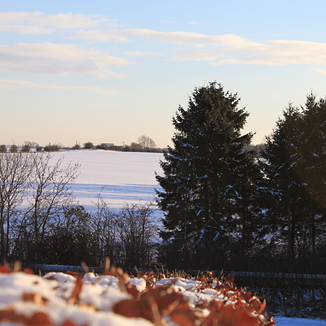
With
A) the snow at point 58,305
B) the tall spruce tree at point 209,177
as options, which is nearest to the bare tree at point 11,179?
the tall spruce tree at point 209,177

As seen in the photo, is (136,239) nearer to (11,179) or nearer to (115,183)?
(11,179)

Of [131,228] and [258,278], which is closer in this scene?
[258,278]

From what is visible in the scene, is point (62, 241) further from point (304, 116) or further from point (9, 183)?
point (304, 116)

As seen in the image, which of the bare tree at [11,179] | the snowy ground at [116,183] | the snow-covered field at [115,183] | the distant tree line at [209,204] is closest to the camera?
the distant tree line at [209,204]

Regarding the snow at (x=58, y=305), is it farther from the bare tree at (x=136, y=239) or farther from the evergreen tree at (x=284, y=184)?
→ the evergreen tree at (x=284, y=184)

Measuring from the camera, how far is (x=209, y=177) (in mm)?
23984

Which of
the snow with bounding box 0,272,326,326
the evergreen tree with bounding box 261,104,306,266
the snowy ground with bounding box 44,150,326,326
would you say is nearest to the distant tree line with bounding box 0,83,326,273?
the evergreen tree with bounding box 261,104,306,266

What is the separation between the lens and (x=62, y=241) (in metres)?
19.3

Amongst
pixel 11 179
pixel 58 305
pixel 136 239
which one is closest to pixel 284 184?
pixel 136 239

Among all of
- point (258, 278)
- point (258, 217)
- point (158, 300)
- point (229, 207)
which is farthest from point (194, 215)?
point (158, 300)

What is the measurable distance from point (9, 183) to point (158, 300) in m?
23.0

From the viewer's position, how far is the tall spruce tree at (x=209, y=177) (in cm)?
2330

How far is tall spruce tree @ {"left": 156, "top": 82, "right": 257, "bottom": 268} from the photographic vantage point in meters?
23.3

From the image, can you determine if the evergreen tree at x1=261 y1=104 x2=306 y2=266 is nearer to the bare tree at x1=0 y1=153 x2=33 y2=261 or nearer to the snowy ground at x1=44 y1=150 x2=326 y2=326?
the snowy ground at x1=44 y1=150 x2=326 y2=326
